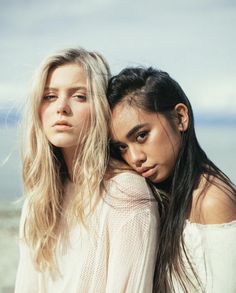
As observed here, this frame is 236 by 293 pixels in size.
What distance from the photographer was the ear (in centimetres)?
235

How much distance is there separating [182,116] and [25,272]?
3.23 feet

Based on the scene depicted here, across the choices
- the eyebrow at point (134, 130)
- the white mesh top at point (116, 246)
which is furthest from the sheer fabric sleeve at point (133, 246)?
the eyebrow at point (134, 130)

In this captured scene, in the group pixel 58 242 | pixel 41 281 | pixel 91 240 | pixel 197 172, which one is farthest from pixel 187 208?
pixel 41 281

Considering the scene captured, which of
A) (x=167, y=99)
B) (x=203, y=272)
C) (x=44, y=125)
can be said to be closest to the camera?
(x=203, y=272)

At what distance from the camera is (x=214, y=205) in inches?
85.0

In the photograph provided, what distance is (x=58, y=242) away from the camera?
8.32ft

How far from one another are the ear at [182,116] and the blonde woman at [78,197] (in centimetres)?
26

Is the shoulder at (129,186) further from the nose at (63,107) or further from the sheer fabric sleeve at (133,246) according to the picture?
the nose at (63,107)

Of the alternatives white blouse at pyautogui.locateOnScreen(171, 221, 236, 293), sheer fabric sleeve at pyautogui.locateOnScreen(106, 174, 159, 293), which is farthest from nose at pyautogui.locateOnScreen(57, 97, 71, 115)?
white blouse at pyautogui.locateOnScreen(171, 221, 236, 293)

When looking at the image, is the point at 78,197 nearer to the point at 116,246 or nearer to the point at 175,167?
the point at 116,246

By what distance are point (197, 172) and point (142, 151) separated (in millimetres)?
219

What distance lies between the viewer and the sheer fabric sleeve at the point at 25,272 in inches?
106

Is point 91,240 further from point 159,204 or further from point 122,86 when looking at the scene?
point 122,86

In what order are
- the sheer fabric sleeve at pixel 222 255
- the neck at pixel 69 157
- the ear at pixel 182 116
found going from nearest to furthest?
the sheer fabric sleeve at pixel 222 255 → the ear at pixel 182 116 → the neck at pixel 69 157
